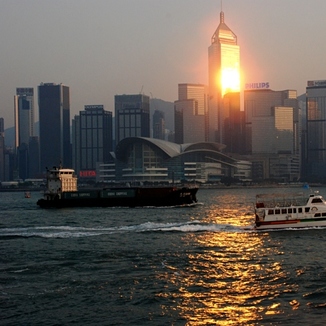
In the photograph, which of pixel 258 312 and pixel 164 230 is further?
pixel 164 230

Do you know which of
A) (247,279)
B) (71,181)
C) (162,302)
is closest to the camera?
(162,302)

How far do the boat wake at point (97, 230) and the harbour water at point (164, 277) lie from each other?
0.33 meters

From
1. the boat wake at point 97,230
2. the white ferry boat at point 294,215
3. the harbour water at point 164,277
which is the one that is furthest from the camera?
the boat wake at point 97,230

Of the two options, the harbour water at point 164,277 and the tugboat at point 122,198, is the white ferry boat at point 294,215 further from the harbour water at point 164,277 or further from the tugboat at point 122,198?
the tugboat at point 122,198

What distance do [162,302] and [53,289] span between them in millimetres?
6431

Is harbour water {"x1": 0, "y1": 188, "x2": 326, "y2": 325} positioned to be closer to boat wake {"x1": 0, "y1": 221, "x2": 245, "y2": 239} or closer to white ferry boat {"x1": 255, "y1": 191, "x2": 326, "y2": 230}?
boat wake {"x1": 0, "y1": 221, "x2": 245, "y2": 239}

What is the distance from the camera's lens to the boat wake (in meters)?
60.0

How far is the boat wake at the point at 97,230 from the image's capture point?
197ft

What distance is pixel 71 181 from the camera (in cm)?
12544

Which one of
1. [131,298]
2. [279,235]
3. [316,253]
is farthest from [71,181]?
[131,298]

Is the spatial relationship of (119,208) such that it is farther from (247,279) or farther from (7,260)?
(247,279)

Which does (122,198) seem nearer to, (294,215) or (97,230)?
(97,230)

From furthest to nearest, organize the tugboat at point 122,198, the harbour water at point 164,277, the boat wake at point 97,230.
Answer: the tugboat at point 122,198 < the boat wake at point 97,230 < the harbour water at point 164,277

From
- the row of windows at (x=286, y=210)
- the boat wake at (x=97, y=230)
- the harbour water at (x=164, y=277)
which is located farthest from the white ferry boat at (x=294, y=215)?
the boat wake at (x=97, y=230)
